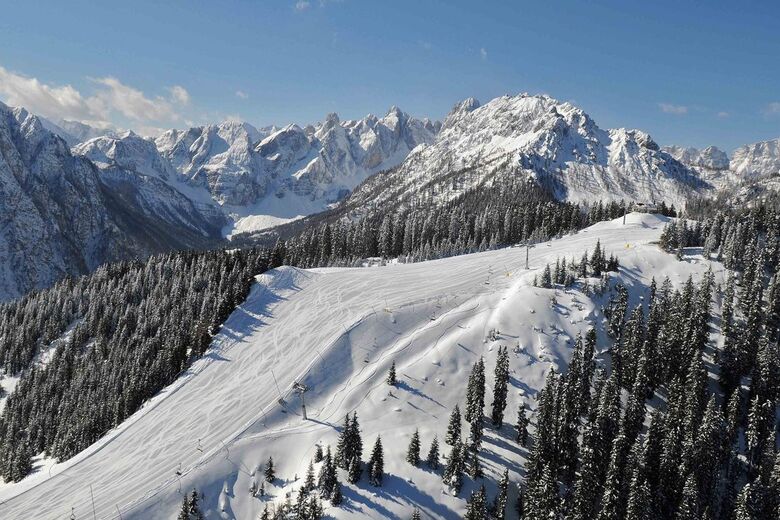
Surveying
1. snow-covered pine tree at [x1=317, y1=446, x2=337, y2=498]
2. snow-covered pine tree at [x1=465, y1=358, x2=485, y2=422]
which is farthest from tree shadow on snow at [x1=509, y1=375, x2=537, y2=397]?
snow-covered pine tree at [x1=317, y1=446, x2=337, y2=498]

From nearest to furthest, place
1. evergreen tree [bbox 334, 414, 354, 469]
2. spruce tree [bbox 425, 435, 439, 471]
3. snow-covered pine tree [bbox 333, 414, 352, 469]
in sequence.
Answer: evergreen tree [bbox 334, 414, 354, 469] < snow-covered pine tree [bbox 333, 414, 352, 469] < spruce tree [bbox 425, 435, 439, 471]

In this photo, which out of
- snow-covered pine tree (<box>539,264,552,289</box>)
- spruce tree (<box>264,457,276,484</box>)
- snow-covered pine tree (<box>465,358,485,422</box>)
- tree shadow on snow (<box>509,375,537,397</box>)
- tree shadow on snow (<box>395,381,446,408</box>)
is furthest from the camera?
snow-covered pine tree (<box>539,264,552,289</box>)

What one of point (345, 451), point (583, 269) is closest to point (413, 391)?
point (345, 451)

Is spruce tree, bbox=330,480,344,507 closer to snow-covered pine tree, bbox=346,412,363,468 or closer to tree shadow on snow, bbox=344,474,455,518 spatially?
tree shadow on snow, bbox=344,474,455,518

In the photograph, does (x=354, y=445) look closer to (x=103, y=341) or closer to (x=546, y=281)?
(x=546, y=281)

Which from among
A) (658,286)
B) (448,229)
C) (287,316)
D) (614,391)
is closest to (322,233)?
(448,229)

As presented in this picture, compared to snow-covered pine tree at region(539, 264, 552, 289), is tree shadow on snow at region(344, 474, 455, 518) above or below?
below

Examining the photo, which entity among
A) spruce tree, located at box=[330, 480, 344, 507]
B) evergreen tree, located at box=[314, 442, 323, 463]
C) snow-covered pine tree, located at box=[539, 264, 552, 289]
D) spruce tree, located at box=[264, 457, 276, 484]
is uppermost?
snow-covered pine tree, located at box=[539, 264, 552, 289]
